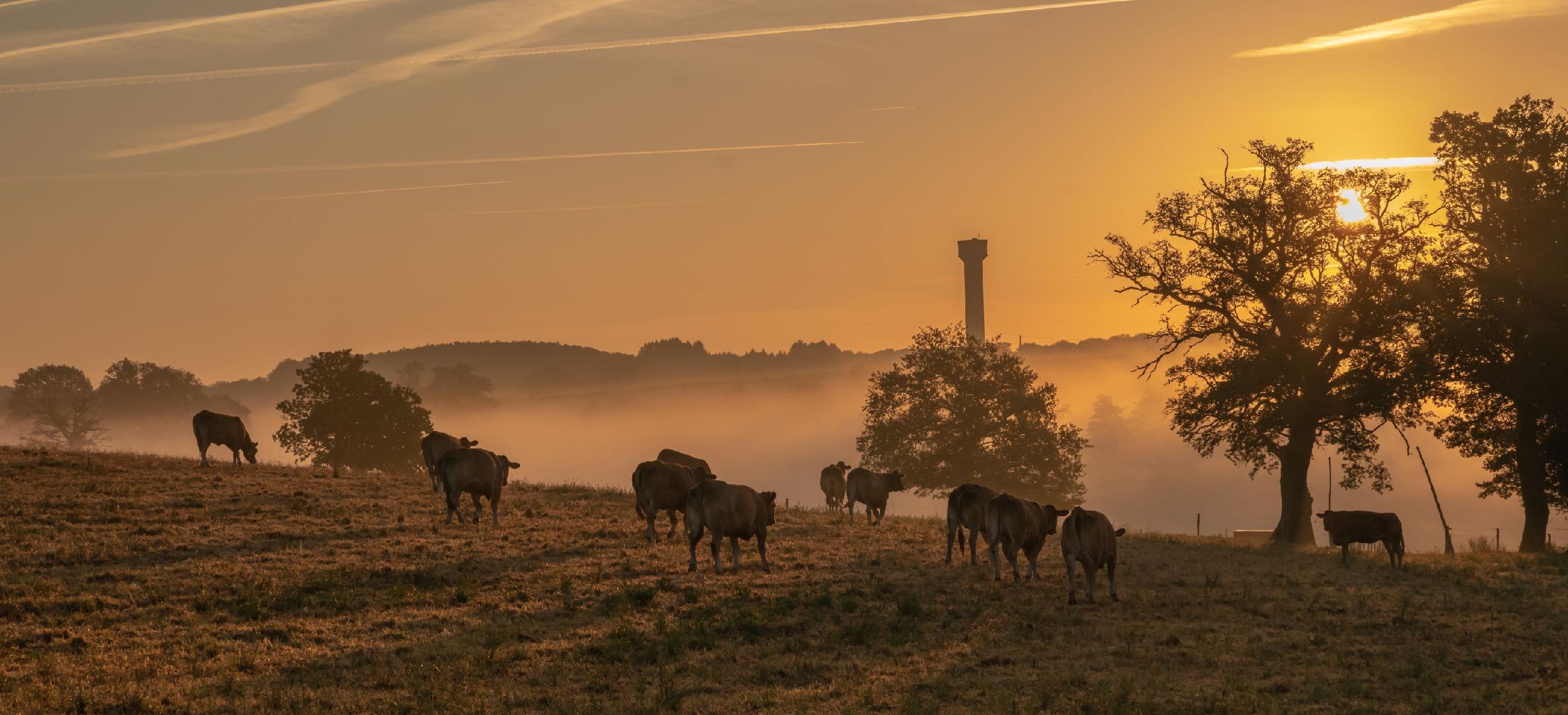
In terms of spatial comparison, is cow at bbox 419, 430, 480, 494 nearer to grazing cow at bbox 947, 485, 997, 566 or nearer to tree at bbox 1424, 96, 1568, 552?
grazing cow at bbox 947, 485, 997, 566

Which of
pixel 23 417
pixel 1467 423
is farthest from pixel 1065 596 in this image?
pixel 23 417

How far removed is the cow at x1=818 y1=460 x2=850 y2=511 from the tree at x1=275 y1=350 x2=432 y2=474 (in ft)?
116

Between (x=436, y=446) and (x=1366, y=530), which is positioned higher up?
(x=436, y=446)

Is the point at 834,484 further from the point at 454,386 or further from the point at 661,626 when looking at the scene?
the point at 454,386

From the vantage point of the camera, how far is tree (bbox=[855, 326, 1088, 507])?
68.7 meters

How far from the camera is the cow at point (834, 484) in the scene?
148ft

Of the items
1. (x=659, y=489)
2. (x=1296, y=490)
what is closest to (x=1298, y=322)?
(x=1296, y=490)

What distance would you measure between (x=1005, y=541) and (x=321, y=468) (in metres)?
28.2

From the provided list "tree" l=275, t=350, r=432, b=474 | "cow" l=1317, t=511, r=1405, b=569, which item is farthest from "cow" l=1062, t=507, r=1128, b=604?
"tree" l=275, t=350, r=432, b=474

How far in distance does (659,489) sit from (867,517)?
13.1 m

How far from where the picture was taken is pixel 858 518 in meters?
41.6

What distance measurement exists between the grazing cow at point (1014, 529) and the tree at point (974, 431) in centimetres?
4235

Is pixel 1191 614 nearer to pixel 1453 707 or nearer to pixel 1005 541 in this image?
pixel 1005 541

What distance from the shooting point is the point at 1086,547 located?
23000mm
